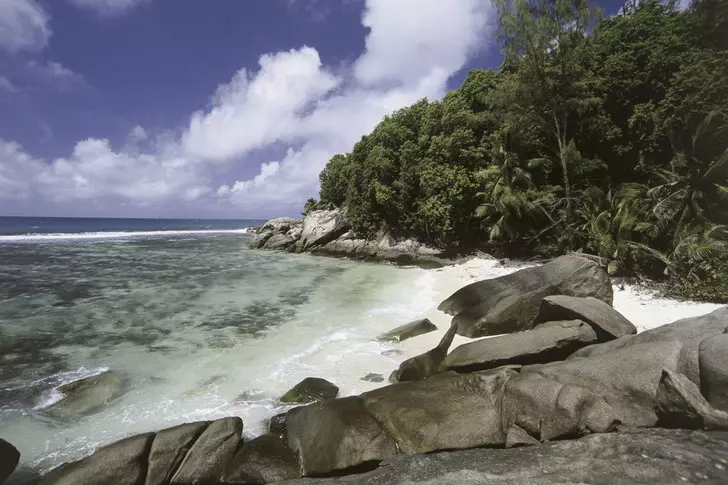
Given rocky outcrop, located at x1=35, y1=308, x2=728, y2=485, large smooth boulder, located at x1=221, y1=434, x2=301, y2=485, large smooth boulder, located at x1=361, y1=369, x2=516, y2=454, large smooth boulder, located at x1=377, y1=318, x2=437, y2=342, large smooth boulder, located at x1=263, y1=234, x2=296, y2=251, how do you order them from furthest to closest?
large smooth boulder, located at x1=263, y1=234, x2=296, y2=251 < large smooth boulder, located at x1=377, y1=318, x2=437, y2=342 < large smooth boulder, located at x1=361, y1=369, x2=516, y2=454 < large smooth boulder, located at x1=221, y1=434, x2=301, y2=485 < rocky outcrop, located at x1=35, y1=308, x2=728, y2=485

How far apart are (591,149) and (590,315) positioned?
63.6 ft

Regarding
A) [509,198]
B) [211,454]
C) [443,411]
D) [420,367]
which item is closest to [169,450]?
[211,454]

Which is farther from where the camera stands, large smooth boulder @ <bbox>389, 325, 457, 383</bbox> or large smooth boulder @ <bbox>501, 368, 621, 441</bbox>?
large smooth boulder @ <bbox>389, 325, 457, 383</bbox>

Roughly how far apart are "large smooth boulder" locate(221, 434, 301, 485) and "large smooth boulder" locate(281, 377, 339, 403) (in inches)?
64.4

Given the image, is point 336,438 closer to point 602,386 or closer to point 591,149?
point 602,386

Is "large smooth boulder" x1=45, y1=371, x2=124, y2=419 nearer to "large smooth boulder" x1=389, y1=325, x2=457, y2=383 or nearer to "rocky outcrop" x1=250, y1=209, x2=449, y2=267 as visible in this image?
"large smooth boulder" x1=389, y1=325, x2=457, y2=383

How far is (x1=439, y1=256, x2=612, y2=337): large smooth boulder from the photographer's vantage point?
9688mm

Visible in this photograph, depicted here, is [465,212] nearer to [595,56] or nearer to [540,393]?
[595,56]

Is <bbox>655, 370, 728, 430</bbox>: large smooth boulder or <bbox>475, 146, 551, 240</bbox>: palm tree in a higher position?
<bbox>475, 146, 551, 240</bbox>: palm tree

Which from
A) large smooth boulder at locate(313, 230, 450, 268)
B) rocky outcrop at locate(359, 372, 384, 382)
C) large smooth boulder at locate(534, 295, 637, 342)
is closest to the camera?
large smooth boulder at locate(534, 295, 637, 342)

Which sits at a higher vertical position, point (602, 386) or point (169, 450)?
point (602, 386)

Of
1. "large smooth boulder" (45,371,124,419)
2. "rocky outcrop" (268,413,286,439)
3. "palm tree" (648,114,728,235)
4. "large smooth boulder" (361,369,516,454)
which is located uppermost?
"palm tree" (648,114,728,235)

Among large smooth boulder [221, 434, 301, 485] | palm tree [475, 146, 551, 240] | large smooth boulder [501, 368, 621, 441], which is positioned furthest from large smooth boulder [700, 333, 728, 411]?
palm tree [475, 146, 551, 240]

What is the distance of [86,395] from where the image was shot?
7605mm
